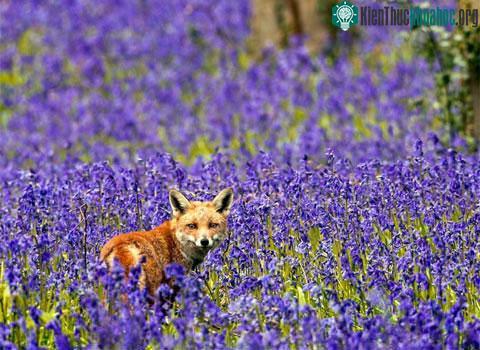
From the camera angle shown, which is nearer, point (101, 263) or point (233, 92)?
point (101, 263)

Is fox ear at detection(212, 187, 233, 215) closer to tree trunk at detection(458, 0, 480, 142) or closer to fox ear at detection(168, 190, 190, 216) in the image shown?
fox ear at detection(168, 190, 190, 216)

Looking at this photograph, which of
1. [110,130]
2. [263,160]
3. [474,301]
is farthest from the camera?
[110,130]

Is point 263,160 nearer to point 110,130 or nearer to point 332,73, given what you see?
point 110,130

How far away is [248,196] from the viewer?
349 inches

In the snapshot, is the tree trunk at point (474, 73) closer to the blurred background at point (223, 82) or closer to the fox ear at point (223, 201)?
the blurred background at point (223, 82)

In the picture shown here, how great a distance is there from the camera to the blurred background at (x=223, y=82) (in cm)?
1237

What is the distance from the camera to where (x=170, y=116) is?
15117 mm

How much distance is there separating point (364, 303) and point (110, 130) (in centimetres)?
831

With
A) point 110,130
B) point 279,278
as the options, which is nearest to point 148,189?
point 279,278

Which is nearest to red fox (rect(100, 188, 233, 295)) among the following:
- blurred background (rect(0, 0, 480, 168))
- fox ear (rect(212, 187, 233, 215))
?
fox ear (rect(212, 187, 233, 215))

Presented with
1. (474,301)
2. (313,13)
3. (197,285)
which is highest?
(313,13)

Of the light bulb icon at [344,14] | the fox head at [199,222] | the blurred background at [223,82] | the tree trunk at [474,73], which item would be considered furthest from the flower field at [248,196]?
the light bulb icon at [344,14]

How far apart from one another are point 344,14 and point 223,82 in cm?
224

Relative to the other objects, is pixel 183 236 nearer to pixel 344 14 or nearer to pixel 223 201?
pixel 223 201
